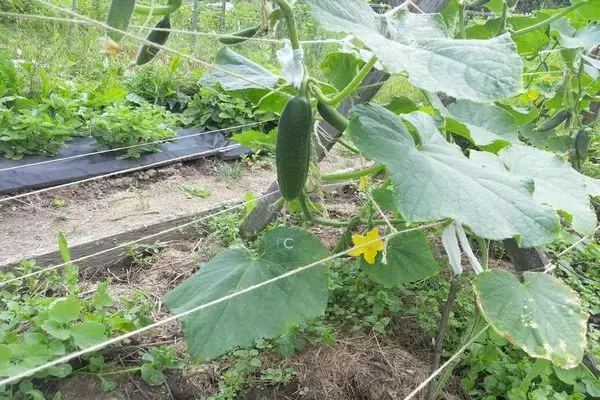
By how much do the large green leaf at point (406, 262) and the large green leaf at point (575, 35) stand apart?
93 centimetres

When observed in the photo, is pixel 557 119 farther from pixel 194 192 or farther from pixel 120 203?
pixel 120 203

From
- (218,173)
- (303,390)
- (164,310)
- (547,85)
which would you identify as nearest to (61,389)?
(164,310)

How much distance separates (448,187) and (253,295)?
48 centimetres

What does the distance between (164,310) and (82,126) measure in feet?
5.89

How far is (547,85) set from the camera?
2.69 m

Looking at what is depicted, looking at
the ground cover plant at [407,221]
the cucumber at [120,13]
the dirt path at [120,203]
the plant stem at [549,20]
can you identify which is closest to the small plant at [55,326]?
the ground cover plant at [407,221]

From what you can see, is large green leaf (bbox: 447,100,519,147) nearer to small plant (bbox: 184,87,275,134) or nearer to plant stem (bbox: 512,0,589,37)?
plant stem (bbox: 512,0,589,37)

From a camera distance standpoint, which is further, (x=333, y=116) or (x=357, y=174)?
(x=357, y=174)

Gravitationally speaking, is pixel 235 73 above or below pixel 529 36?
above

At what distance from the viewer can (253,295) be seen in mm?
1192

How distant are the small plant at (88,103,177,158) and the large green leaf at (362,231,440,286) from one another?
189 cm

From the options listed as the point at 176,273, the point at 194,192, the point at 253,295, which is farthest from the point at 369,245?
the point at 194,192

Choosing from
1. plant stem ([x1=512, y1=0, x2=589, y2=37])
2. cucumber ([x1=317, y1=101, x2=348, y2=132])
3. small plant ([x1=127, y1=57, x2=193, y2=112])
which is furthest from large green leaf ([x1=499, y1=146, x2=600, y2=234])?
small plant ([x1=127, y1=57, x2=193, y2=112])

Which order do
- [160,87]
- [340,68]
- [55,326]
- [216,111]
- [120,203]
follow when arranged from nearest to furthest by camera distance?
1. [55,326]
2. [340,68]
3. [120,203]
4. [216,111]
5. [160,87]
